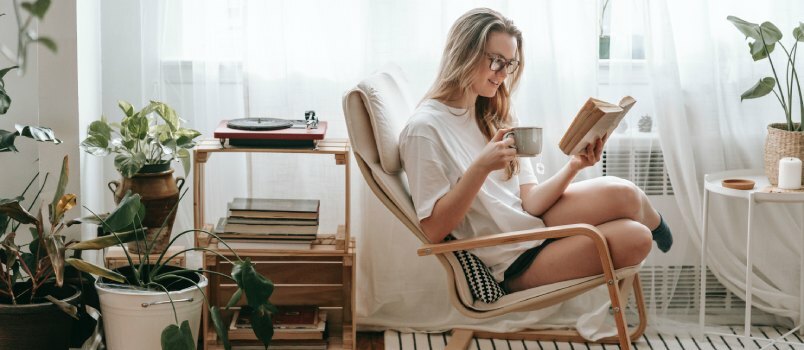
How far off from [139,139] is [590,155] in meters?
1.23

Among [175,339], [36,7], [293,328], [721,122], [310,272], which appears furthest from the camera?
[721,122]

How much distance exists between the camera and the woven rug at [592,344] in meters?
2.99

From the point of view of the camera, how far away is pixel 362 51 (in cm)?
299

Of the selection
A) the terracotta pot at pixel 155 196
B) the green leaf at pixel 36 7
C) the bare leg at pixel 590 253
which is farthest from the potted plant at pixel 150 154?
the green leaf at pixel 36 7

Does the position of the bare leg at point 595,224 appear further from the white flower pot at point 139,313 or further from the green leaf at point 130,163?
the green leaf at point 130,163

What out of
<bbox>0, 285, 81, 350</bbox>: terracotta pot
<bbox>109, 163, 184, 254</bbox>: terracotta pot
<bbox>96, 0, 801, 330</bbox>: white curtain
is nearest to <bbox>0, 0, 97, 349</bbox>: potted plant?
<bbox>0, 285, 81, 350</bbox>: terracotta pot

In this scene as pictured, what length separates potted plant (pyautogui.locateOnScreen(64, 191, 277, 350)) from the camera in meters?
2.36

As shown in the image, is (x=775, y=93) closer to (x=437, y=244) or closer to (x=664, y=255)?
(x=664, y=255)

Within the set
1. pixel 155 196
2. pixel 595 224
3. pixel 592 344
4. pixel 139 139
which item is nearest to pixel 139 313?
pixel 155 196

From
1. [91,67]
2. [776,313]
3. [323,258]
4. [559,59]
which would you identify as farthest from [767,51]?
[91,67]

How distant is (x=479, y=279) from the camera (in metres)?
2.50

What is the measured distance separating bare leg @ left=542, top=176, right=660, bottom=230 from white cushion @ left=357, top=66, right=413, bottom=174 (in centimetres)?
47

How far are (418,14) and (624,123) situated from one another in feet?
2.49

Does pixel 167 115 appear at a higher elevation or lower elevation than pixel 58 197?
higher
